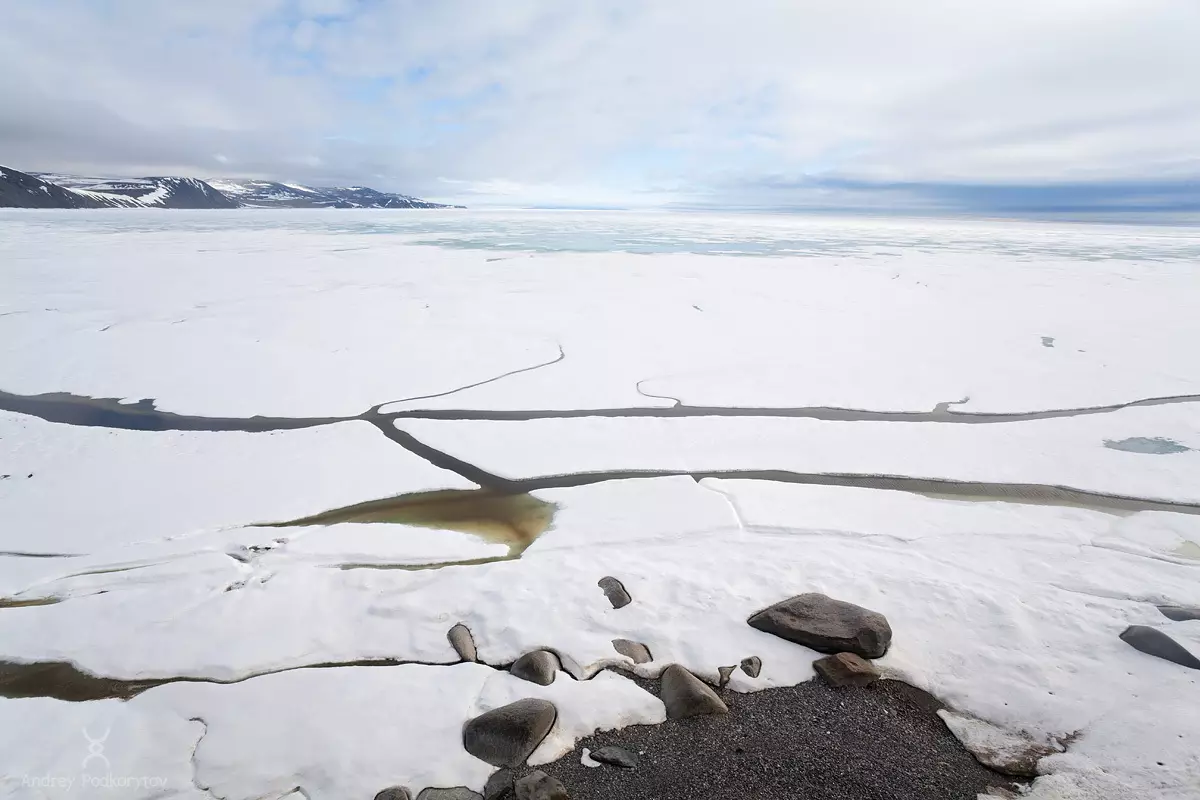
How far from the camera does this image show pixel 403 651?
11.2ft

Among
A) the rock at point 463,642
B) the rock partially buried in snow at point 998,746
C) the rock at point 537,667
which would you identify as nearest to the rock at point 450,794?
the rock at point 537,667

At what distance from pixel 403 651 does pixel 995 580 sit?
12.3ft

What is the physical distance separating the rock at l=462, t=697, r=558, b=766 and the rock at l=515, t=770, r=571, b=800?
0.14m

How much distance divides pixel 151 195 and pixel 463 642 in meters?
180

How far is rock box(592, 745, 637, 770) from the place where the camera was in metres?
2.69

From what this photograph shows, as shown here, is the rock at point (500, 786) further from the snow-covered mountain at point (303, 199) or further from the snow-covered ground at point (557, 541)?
the snow-covered mountain at point (303, 199)

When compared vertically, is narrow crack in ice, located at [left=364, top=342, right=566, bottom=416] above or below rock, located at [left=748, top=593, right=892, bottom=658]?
above

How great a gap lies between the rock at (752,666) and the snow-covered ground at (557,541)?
6cm

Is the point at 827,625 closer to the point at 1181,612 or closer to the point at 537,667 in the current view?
the point at 537,667

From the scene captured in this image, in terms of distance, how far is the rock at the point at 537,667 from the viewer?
3.19 meters

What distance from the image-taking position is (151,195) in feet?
465

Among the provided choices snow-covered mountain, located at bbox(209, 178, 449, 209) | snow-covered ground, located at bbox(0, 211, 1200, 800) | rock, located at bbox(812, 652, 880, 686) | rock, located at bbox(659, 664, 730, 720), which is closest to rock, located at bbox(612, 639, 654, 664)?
snow-covered ground, located at bbox(0, 211, 1200, 800)

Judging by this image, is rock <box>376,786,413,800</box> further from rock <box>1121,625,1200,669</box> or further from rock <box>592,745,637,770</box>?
rock <box>1121,625,1200,669</box>

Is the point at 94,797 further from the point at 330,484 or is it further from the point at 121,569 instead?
the point at 330,484
